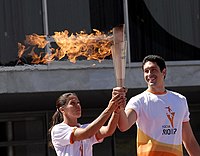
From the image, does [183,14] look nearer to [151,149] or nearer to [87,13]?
[87,13]

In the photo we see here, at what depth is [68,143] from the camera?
5238 millimetres

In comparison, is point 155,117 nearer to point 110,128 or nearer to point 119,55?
point 110,128

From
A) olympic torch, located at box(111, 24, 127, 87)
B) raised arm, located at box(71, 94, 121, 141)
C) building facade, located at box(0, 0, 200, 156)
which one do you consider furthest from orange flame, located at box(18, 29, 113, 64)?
olympic torch, located at box(111, 24, 127, 87)

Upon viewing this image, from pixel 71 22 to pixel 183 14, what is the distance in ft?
6.89

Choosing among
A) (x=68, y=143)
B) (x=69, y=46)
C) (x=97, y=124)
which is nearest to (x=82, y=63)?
(x=69, y=46)

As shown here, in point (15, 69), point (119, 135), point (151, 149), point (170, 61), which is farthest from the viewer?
point (119, 135)

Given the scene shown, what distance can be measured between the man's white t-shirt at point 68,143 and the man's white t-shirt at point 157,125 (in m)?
0.40

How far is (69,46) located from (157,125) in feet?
17.4

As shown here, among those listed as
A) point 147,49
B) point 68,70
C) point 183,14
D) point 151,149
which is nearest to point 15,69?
point 68,70

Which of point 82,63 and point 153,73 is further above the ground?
point 82,63

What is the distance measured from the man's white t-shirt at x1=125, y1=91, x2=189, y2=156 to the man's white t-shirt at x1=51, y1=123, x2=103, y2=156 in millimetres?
399

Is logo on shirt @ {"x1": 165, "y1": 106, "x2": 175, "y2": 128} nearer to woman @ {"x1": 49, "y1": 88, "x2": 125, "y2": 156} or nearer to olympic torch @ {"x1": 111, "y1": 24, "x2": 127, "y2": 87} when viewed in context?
woman @ {"x1": 49, "y1": 88, "x2": 125, "y2": 156}

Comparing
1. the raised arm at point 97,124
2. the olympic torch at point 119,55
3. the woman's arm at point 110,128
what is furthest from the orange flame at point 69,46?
the olympic torch at point 119,55

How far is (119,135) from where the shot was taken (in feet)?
41.2
